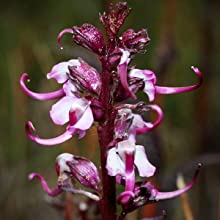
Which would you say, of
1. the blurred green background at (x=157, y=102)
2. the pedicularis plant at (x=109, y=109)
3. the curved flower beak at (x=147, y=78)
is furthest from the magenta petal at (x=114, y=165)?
the blurred green background at (x=157, y=102)

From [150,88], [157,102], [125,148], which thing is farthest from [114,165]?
[157,102]

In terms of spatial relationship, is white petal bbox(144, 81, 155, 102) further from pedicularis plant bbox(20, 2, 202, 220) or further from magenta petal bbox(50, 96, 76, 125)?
magenta petal bbox(50, 96, 76, 125)

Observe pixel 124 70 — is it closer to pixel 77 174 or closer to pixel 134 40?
pixel 134 40

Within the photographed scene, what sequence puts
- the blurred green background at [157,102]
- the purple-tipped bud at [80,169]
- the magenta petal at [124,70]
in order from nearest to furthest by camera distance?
the magenta petal at [124,70] → the purple-tipped bud at [80,169] → the blurred green background at [157,102]

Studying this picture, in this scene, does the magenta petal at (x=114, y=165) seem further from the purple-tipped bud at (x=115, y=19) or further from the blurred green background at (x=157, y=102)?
the blurred green background at (x=157, y=102)

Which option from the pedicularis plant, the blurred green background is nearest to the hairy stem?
the pedicularis plant
